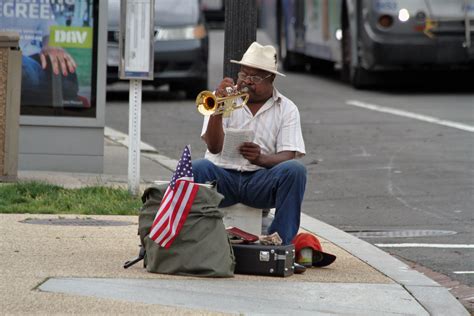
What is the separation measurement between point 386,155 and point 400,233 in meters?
4.71

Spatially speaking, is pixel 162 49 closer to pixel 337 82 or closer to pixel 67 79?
pixel 337 82

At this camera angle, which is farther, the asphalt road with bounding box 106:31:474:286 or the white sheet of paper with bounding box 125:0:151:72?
the white sheet of paper with bounding box 125:0:151:72

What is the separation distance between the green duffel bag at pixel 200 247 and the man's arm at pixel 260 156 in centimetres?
49

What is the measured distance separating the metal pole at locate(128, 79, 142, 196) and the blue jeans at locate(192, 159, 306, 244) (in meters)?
2.63

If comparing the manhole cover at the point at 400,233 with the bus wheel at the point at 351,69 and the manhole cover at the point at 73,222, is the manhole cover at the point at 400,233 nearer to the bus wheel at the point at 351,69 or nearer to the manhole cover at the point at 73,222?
the manhole cover at the point at 73,222

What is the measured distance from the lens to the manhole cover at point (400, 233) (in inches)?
388

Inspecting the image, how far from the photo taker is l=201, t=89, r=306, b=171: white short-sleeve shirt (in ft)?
26.2

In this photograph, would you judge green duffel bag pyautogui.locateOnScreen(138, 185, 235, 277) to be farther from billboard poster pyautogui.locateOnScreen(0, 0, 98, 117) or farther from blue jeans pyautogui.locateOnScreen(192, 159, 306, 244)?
billboard poster pyautogui.locateOnScreen(0, 0, 98, 117)

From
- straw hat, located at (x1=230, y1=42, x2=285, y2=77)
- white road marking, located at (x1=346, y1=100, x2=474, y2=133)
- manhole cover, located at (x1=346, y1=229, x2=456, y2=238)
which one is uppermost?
straw hat, located at (x1=230, y1=42, x2=285, y2=77)

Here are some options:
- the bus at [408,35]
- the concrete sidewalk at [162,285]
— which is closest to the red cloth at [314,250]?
the concrete sidewalk at [162,285]

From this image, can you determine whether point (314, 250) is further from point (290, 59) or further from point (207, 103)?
point (290, 59)

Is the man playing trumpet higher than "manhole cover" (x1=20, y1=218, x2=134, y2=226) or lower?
higher

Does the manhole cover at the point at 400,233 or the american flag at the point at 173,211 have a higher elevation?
the american flag at the point at 173,211

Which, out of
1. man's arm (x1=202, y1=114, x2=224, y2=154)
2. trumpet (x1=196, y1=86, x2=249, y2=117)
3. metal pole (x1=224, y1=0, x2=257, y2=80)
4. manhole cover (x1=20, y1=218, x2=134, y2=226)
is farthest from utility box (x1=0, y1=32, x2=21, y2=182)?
trumpet (x1=196, y1=86, x2=249, y2=117)
